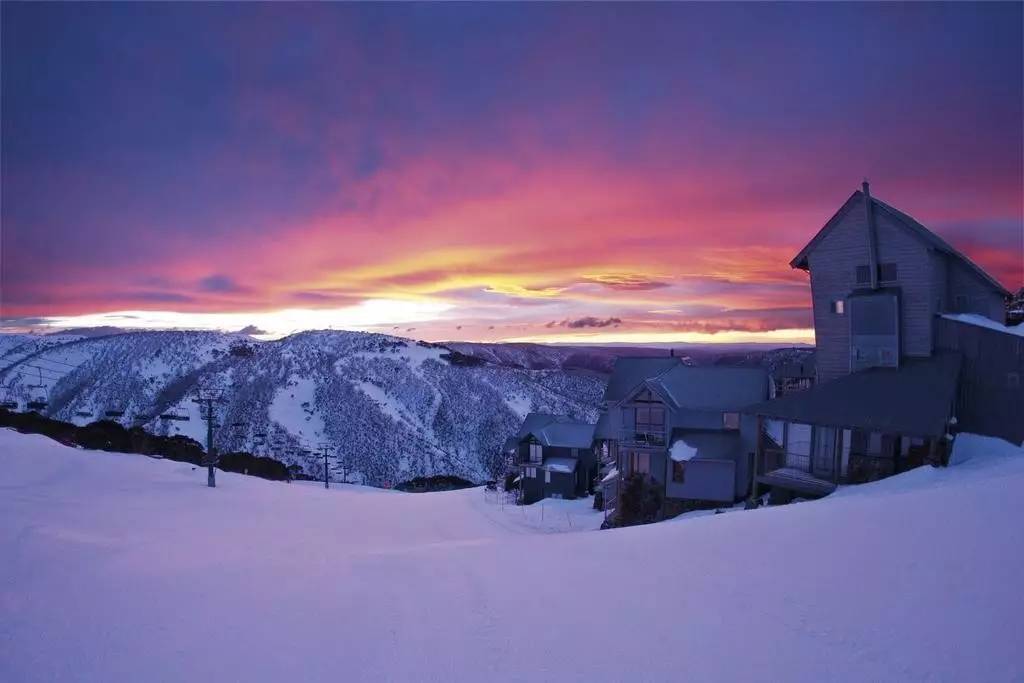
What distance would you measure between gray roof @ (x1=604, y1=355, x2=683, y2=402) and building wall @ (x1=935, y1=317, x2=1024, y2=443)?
17.7 metres

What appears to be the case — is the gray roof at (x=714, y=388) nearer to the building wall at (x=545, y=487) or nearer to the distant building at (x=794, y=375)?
the distant building at (x=794, y=375)

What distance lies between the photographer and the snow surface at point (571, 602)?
7.13 m

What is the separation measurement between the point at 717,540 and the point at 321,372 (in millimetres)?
173372

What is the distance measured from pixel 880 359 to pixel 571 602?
19.1 meters

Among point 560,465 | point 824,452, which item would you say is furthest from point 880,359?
point 560,465

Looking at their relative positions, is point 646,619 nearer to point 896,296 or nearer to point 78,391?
point 896,296

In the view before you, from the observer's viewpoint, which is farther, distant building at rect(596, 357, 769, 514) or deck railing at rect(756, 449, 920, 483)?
distant building at rect(596, 357, 769, 514)

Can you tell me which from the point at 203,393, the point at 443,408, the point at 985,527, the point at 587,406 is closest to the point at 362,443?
the point at 443,408

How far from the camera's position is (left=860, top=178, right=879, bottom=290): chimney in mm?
22328

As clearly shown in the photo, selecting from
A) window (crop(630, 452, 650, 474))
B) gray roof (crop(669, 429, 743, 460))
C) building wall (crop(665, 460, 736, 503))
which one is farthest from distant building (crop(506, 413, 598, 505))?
gray roof (crop(669, 429, 743, 460))

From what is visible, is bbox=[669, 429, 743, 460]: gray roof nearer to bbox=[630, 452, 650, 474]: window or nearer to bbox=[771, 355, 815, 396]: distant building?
bbox=[630, 452, 650, 474]: window

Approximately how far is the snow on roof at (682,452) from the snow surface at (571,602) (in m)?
12.6

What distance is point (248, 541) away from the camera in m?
17.3

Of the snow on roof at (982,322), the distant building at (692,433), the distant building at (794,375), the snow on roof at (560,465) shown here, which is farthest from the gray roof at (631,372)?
the snow on roof at (982,322)
